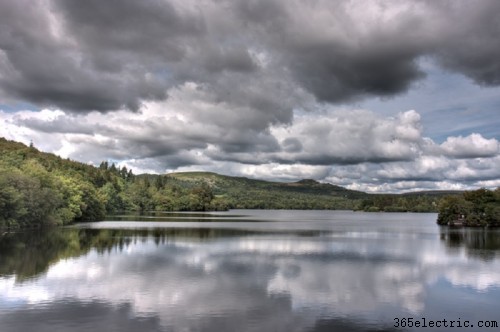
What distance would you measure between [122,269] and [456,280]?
98.8 feet

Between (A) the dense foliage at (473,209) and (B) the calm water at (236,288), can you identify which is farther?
(A) the dense foliage at (473,209)

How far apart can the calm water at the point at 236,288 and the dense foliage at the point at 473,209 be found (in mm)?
83204

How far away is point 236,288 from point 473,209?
127129 millimetres

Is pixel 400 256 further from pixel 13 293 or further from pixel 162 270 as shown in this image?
pixel 13 293

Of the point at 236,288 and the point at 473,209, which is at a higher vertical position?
the point at 473,209

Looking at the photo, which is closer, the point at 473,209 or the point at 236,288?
the point at 236,288

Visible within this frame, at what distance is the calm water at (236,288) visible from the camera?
24.2 m

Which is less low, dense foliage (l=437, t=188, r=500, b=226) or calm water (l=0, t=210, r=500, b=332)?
dense foliage (l=437, t=188, r=500, b=226)

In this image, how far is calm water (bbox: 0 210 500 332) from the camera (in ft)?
79.4

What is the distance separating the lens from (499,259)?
51.5 metres

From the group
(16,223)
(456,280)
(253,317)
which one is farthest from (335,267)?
(16,223)

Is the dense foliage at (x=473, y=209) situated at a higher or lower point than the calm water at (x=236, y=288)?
higher

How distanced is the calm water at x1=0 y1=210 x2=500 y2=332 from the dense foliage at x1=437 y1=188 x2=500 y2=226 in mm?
83204

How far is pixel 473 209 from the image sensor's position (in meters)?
137
